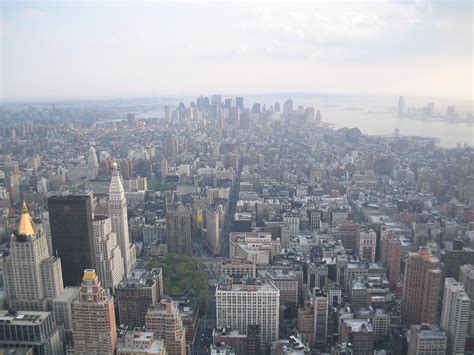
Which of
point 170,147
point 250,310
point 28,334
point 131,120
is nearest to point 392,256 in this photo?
point 250,310

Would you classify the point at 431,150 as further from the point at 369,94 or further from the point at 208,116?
the point at 208,116

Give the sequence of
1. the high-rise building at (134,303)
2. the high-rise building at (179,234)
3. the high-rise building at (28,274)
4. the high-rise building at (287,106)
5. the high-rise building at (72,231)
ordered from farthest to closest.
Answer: the high-rise building at (287,106) → the high-rise building at (179,234) → the high-rise building at (72,231) → the high-rise building at (134,303) → the high-rise building at (28,274)

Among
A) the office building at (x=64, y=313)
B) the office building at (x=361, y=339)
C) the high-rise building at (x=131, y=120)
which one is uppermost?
the high-rise building at (x=131, y=120)

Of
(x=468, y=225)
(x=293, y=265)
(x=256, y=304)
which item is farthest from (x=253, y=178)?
(x=256, y=304)

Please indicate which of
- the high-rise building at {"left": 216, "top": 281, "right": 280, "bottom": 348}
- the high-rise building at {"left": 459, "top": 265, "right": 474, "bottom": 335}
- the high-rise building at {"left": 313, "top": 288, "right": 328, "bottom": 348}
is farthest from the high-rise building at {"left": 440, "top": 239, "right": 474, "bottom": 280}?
the high-rise building at {"left": 216, "top": 281, "right": 280, "bottom": 348}

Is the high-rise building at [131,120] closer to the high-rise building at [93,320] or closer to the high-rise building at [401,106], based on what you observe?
the high-rise building at [401,106]

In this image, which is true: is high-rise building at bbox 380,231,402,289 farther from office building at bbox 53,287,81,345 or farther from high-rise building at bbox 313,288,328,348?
office building at bbox 53,287,81,345

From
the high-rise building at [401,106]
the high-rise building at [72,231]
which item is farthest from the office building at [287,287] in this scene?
the high-rise building at [401,106]
